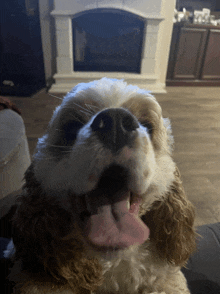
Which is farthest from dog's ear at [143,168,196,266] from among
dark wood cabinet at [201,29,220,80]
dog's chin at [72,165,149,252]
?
dark wood cabinet at [201,29,220,80]

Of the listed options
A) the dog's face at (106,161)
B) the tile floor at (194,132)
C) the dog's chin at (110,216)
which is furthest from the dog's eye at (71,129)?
the tile floor at (194,132)

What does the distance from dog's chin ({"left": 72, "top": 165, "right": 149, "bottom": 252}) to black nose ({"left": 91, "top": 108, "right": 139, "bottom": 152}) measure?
0.05 metres

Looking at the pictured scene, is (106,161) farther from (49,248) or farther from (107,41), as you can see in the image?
(107,41)

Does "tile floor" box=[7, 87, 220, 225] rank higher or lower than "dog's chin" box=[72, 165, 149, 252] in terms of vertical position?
lower

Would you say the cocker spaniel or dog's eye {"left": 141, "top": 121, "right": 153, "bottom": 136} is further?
dog's eye {"left": 141, "top": 121, "right": 153, "bottom": 136}

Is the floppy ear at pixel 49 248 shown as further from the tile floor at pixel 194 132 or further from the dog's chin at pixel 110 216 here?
the tile floor at pixel 194 132

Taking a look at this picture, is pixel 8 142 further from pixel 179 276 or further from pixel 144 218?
pixel 179 276

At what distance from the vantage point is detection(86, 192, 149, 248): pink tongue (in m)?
0.54

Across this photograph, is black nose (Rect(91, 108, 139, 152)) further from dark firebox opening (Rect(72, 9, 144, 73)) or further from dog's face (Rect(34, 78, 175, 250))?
dark firebox opening (Rect(72, 9, 144, 73))

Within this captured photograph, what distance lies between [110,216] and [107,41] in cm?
392

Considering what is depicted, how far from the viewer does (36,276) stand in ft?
1.91

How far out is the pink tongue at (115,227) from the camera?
21.4 inches

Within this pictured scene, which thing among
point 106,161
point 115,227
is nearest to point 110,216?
point 115,227

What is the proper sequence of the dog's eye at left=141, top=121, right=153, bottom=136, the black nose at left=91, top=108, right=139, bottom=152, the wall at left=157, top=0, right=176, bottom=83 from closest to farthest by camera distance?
the black nose at left=91, top=108, right=139, bottom=152, the dog's eye at left=141, top=121, right=153, bottom=136, the wall at left=157, top=0, right=176, bottom=83
